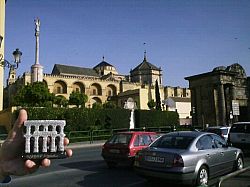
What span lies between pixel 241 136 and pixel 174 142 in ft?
26.6

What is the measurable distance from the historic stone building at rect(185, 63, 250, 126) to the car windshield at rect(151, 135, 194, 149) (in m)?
27.2

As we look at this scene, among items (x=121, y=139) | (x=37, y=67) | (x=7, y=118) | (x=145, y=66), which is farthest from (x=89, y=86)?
(x=121, y=139)

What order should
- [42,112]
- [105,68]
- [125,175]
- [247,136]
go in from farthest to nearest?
1. [105,68]
2. [42,112]
3. [247,136]
4. [125,175]

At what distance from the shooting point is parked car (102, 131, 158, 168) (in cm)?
1088

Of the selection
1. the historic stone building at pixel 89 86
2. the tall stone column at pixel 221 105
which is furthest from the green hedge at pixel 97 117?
the historic stone building at pixel 89 86

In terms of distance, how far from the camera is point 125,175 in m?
9.82

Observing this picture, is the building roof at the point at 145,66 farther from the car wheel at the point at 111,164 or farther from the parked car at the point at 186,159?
the parked car at the point at 186,159

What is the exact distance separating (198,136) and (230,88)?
30.3m

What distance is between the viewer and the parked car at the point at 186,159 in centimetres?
722

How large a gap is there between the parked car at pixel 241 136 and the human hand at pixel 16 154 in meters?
14.5

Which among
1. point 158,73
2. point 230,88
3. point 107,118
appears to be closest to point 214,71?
point 230,88

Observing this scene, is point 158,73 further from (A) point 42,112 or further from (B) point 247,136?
(B) point 247,136

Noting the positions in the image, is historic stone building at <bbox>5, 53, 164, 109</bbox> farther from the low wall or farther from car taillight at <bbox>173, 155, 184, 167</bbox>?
car taillight at <bbox>173, 155, 184, 167</bbox>

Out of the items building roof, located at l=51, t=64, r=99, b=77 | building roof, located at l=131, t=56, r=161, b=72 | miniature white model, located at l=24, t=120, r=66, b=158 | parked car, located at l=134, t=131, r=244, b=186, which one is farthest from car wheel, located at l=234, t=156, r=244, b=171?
building roof, located at l=131, t=56, r=161, b=72
